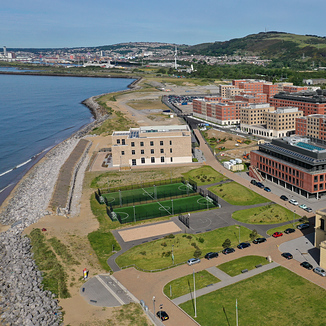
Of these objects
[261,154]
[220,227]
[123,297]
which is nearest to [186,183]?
[261,154]

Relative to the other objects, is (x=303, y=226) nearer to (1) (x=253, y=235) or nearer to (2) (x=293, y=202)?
(1) (x=253, y=235)

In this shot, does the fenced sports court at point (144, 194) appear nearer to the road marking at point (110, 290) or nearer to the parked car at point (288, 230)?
the parked car at point (288, 230)

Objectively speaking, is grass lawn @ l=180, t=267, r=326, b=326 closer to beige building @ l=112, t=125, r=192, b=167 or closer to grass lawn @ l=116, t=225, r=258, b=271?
grass lawn @ l=116, t=225, r=258, b=271

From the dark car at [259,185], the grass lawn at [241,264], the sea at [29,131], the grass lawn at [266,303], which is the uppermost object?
the sea at [29,131]

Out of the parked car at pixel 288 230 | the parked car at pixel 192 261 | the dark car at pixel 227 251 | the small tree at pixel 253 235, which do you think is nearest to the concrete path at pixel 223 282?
the parked car at pixel 192 261

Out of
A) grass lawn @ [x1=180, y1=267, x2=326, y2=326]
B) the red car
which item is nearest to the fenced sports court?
the red car

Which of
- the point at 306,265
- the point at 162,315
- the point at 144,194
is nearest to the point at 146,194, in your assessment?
the point at 144,194

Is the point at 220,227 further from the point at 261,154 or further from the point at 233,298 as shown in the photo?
the point at 261,154
